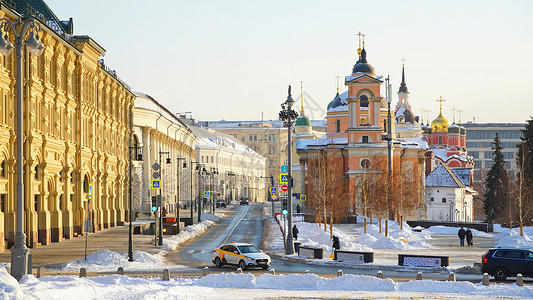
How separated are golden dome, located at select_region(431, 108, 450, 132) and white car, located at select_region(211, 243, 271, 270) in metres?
160

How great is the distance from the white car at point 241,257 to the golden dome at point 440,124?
160242mm

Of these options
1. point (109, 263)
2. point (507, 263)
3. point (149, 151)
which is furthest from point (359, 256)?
point (149, 151)

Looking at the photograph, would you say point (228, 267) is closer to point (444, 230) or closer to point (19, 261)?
point (19, 261)

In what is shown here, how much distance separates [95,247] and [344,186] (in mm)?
60433

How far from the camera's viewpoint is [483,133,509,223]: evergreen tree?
308 ft

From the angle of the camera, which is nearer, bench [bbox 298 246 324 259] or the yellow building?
bench [bbox 298 246 324 259]

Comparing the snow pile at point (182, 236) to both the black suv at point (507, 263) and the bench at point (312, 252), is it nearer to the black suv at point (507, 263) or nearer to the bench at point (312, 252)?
the bench at point (312, 252)

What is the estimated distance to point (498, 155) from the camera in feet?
318

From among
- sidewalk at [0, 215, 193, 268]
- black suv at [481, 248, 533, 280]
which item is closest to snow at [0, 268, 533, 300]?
black suv at [481, 248, 533, 280]

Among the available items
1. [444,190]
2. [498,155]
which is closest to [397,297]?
[498,155]

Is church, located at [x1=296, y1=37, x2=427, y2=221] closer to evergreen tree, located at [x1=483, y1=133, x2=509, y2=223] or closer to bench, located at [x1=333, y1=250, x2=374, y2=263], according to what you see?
evergreen tree, located at [x1=483, y1=133, x2=509, y2=223]

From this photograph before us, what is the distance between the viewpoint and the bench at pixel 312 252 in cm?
4181

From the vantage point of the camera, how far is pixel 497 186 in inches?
3812

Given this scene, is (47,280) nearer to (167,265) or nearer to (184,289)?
(184,289)
